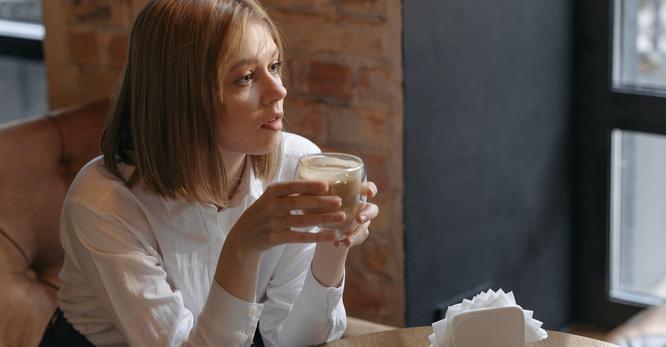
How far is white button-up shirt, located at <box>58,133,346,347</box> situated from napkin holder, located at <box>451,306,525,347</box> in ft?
0.98

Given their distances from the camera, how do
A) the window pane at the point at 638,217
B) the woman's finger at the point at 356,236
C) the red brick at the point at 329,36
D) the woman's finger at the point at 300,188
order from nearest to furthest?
the woman's finger at the point at 300,188 → the woman's finger at the point at 356,236 → the red brick at the point at 329,36 → the window pane at the point at 638,217

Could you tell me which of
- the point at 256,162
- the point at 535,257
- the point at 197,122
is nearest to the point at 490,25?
the point at 535,257

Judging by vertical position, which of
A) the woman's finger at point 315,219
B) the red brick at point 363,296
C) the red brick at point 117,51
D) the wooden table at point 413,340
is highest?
the red brick at point 117,51

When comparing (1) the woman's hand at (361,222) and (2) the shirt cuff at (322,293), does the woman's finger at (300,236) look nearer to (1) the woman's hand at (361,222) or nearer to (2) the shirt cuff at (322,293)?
(1) the woman's hand at (361,222)

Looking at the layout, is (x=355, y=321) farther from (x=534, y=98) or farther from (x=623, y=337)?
(x=534, y=98)

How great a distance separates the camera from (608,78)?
2512mm

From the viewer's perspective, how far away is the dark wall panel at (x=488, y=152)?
6.89ft

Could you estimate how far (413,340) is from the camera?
4.87 feet

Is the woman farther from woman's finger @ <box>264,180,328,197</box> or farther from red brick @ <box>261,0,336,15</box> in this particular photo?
red brick @ <box>261,0,336,15</box>

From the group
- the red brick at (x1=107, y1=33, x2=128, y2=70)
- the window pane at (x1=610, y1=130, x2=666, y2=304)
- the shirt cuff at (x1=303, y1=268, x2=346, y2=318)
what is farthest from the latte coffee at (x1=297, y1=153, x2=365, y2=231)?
the window pane at (x1=610, y1=130, x2=666, y2=304)

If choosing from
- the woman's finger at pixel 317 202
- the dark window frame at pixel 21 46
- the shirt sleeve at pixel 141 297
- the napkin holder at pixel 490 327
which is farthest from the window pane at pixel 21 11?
the napkin holder at pixel 490 327

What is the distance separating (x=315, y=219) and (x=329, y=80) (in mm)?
853

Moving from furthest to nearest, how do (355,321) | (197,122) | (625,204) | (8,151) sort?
(625,204) → (8,151) → (355,321) → (197,122)

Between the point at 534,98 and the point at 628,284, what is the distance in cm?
56
